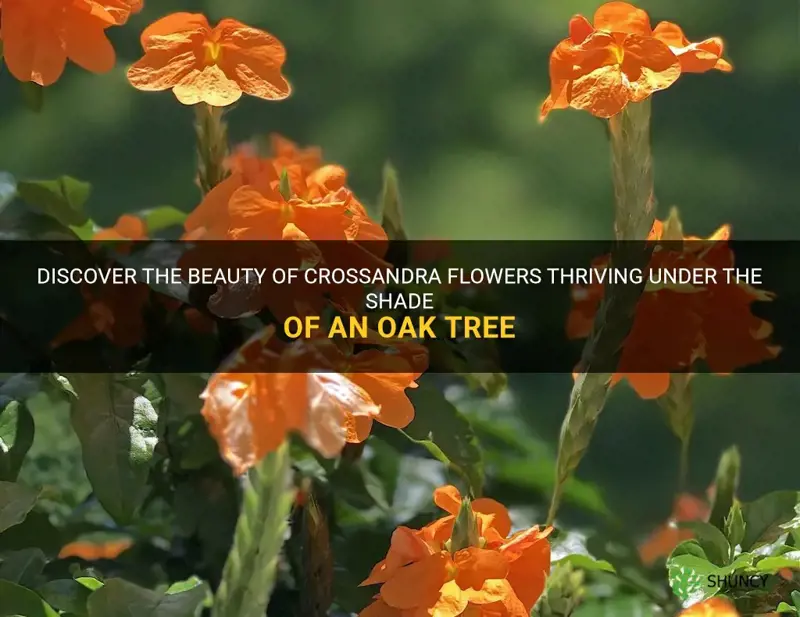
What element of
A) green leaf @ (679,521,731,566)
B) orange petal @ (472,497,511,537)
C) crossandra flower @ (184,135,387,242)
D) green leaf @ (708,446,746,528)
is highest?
crossandra flower @ (184,135,387,242)

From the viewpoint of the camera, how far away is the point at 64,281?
445 millimetres

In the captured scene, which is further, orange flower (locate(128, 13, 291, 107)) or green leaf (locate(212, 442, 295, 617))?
orange flower (locate(128, 13, 291, 107))

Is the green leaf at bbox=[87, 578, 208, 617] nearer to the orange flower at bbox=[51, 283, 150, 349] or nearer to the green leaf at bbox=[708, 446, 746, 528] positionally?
the orange flower at bbox=[51, 283, 150, 349]

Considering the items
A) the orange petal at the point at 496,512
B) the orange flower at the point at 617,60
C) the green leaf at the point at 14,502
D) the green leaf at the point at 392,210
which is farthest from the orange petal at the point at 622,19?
the green leaf at the point at 14,502

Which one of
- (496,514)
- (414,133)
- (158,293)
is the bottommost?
(496,514)

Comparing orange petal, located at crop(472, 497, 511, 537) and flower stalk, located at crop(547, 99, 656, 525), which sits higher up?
flower stalk, located at crop(547, 99, 656, 525)

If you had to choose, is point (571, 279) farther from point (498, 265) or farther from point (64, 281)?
point (64, 281)

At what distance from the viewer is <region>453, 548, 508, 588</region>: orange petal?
39 cm

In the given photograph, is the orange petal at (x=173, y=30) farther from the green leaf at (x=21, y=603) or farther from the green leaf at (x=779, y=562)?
the green leaf at (x=779, y=562)

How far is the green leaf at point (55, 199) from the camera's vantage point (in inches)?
17.8

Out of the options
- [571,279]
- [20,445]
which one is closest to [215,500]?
[20,445]

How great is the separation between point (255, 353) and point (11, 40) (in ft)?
0.63

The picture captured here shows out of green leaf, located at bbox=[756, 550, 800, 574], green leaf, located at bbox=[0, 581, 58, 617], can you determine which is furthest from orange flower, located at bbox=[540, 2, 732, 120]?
green leaf, located at bbox=[0, 581, 58, 617]

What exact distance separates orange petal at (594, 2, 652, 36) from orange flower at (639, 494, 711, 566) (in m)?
0.26
